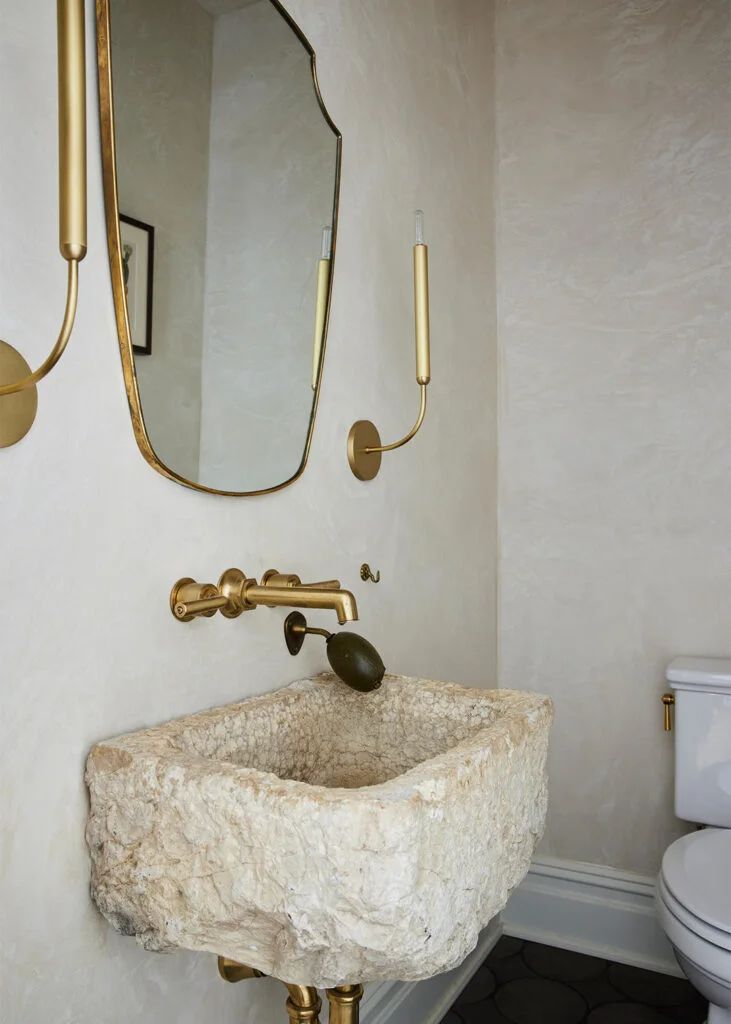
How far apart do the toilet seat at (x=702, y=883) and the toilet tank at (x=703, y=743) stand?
0.36 feet

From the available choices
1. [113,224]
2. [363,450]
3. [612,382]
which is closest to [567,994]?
[363,450]

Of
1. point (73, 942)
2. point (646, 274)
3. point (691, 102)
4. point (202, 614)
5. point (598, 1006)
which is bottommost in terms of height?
point (598, 1006)

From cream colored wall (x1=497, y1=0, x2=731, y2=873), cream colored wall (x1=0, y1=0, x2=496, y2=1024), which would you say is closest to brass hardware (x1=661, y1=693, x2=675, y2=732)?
cream colored wall (x1=497, y1=0, x2=731, y2=873)

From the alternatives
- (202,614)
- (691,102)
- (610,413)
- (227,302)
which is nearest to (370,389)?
(227,302)

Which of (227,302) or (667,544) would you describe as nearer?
(227,302)

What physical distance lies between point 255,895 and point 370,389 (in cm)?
94

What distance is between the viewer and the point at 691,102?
1.92 m

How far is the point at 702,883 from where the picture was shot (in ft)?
4.45

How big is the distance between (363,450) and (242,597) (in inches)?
18.4

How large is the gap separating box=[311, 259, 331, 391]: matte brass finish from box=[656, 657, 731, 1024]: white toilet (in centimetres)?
105

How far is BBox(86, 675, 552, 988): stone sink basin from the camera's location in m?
0.68

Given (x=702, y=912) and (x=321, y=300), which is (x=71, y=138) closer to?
(x=321, y=300)

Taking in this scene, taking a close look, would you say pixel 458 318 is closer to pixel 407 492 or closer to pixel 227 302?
pixel 407 492

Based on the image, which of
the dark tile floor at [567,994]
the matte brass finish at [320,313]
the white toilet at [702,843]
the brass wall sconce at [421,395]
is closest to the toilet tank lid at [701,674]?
the white toilet at [702,843]
